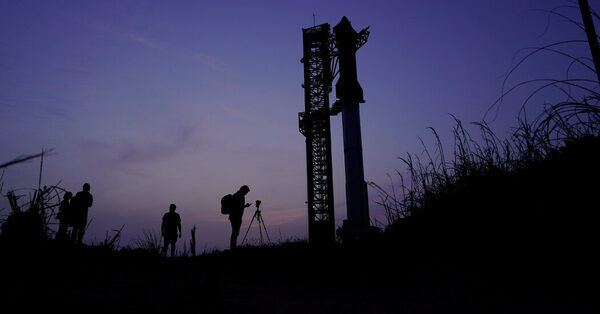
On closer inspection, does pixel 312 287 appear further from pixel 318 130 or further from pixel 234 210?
pixel 318 130

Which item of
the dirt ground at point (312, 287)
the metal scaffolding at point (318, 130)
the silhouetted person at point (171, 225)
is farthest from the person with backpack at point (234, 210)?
the metal scaffolding at point (318, 130)

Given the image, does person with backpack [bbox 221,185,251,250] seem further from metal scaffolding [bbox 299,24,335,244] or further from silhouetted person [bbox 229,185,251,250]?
metal scaffolding [bbox 299,24,335,244]

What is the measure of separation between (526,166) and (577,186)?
0.90 meters

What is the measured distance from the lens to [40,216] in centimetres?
377

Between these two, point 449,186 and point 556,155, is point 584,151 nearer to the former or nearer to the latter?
point 556,155

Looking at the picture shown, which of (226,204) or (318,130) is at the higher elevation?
(318,130)

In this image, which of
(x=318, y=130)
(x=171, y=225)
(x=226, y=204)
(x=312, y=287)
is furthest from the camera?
(x=318, y=130)

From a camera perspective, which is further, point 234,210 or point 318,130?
point 318,130

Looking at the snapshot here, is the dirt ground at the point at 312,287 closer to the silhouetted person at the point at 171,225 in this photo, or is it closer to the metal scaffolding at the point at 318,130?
the silhouetted person at the point at 171,225

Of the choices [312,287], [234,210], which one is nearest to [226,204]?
[234,210]

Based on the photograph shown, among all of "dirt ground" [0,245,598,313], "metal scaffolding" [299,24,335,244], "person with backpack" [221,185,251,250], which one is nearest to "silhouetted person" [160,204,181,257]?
"person with backpack" [221,185,251,250]

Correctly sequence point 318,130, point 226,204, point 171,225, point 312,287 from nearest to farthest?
1. point 312,287
2. point 226,204
3. point 171,225
4. point 318,130

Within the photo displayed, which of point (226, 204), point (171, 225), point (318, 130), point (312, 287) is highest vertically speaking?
point (318, 130)

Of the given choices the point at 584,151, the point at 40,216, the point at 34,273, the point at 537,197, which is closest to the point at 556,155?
the point at 584,151
